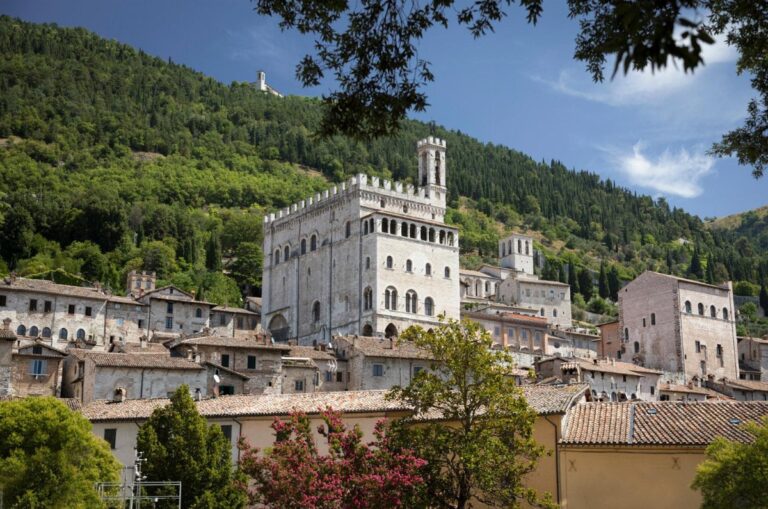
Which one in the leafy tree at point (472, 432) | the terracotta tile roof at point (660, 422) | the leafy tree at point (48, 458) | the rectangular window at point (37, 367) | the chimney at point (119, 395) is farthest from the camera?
the rectangular window at point (37, 367)

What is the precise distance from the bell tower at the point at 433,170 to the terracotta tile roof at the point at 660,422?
6409 cm

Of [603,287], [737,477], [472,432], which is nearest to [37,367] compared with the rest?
[472,432]

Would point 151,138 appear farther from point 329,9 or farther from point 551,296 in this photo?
point 329,9

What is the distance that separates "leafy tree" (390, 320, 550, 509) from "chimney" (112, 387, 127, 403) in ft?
67.2

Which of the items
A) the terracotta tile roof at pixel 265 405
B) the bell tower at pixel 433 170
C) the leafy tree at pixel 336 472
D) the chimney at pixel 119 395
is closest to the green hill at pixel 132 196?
the bell tower at pixel 433 170

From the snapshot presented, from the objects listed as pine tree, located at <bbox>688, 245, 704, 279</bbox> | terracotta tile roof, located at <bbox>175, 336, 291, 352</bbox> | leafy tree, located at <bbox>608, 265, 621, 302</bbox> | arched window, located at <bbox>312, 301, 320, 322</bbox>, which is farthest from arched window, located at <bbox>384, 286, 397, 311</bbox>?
pine tree, located at <bbox>688, 245, 704, 279</bbox>

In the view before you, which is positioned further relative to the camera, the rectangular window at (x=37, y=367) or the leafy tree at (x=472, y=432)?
the rectangular window at (x=37, y=367)

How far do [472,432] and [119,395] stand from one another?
80.1 ft

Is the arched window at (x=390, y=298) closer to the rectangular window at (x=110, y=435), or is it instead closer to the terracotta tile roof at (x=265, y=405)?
the terracotta tile roof at (x=265, y=405)

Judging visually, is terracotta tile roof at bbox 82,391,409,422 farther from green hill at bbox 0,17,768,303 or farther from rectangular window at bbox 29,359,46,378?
green hill at bbox 0,17,768,303

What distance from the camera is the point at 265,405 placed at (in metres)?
38.0

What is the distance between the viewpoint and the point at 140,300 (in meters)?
80.2

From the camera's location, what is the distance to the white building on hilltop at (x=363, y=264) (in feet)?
277

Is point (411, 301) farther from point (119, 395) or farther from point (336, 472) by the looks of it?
point (336, 472)
